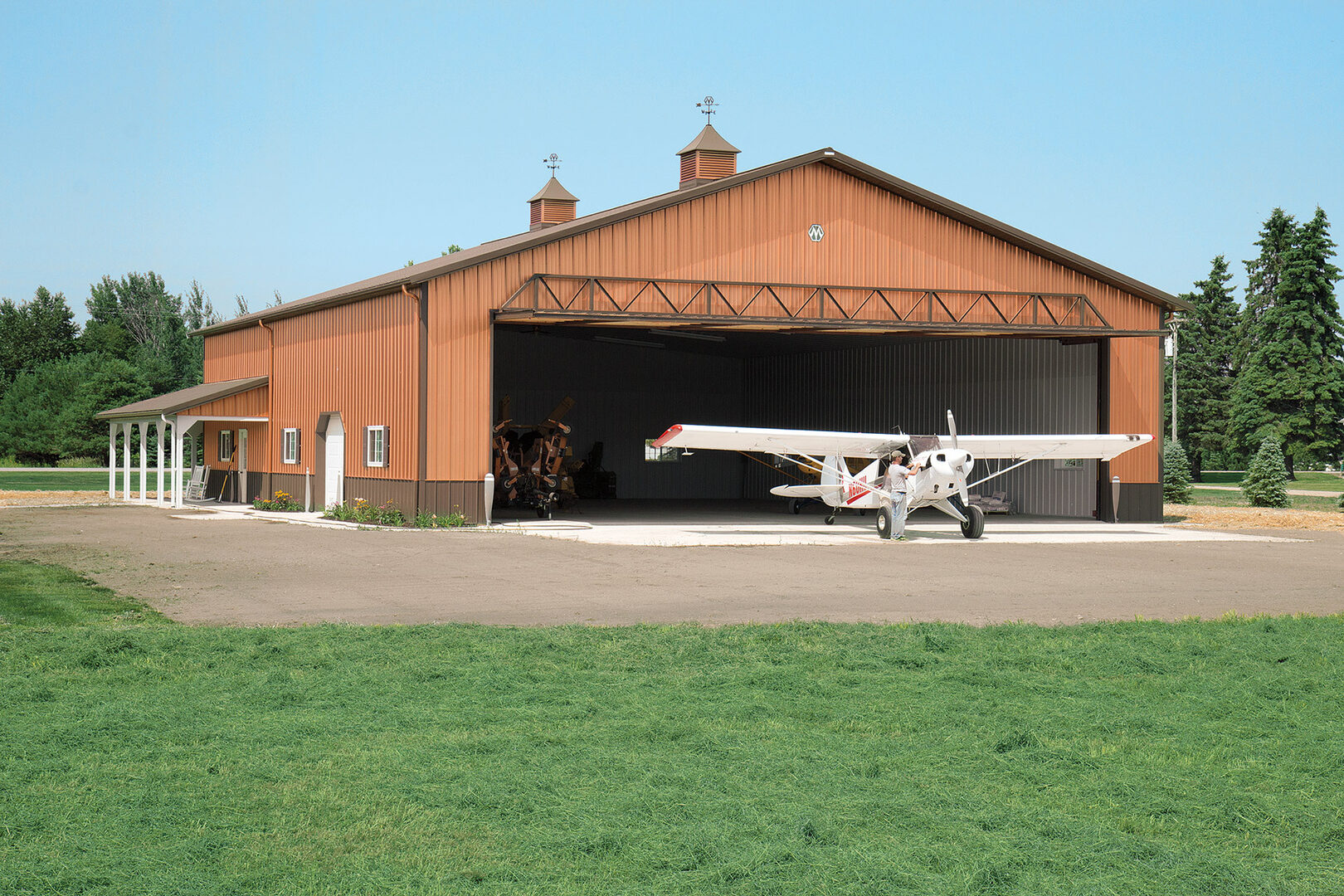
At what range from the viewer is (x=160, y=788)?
477 cm

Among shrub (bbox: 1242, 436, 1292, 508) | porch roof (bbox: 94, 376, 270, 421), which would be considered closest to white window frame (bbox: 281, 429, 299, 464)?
porch roof (bbox: 94, 376, 270, 421)

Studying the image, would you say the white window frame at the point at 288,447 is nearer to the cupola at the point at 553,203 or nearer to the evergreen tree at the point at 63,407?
the cupola at the point at 553,203

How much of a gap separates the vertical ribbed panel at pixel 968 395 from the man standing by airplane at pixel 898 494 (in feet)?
24.9

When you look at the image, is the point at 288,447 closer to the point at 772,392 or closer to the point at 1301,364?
the point at 772,392

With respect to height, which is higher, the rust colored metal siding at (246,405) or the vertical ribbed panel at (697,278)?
the vertical ribbed panel at (697,278)

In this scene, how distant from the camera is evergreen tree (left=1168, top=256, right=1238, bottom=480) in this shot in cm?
5881

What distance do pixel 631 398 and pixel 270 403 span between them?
12290 mm

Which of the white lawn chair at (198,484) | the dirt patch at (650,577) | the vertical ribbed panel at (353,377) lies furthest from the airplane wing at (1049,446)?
the white lawn chair at (198,484)

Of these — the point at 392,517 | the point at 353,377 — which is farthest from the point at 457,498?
the point at 353,377

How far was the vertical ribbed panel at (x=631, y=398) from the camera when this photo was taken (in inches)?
1396

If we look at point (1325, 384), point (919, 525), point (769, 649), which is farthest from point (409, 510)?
point (1325, 384)

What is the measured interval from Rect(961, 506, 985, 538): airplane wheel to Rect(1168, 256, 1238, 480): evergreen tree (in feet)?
144

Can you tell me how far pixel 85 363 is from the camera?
61.8m

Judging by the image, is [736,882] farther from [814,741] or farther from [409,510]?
[409,510]
